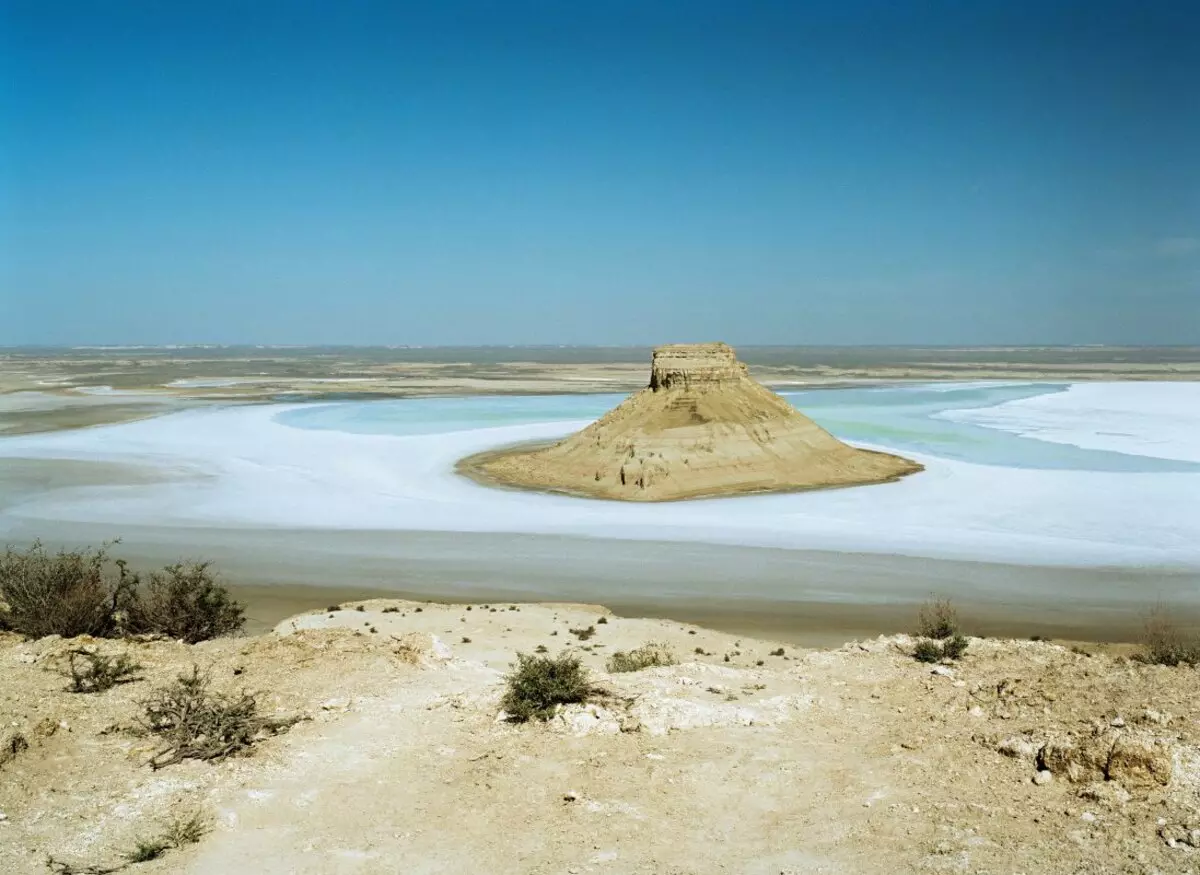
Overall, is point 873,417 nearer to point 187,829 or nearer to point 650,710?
point 650,710

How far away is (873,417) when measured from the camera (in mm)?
51812

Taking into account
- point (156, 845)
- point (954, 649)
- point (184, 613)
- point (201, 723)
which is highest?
point (201, 723)

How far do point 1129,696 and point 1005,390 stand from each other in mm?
73720

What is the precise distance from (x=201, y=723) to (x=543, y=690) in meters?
3.30

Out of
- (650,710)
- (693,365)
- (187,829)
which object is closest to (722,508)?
(693,365)

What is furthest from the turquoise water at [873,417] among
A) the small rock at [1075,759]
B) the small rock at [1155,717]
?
the small rock at [1075,759]

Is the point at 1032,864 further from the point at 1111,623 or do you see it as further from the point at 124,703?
the point at 1111,623

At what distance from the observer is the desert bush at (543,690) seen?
9.34 metres

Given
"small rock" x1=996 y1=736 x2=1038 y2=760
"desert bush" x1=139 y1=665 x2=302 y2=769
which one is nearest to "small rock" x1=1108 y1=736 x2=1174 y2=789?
"small rock" x1=996 y1=736 x2=1038 y2=760

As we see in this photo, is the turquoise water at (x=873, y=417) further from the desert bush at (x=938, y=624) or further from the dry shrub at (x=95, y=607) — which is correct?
the dry shrub at (x=95, y=607)

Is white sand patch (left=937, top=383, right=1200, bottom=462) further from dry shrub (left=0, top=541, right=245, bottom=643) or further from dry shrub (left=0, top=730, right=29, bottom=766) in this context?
dry shrub (left=0, top=730, right=29, bottom=766)

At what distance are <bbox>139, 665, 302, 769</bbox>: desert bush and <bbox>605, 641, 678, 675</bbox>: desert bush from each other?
3986mm

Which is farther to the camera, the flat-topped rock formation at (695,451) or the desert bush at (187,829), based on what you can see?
the flat-topped rock formation at (695,451)

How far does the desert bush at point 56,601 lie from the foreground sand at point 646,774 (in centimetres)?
140
